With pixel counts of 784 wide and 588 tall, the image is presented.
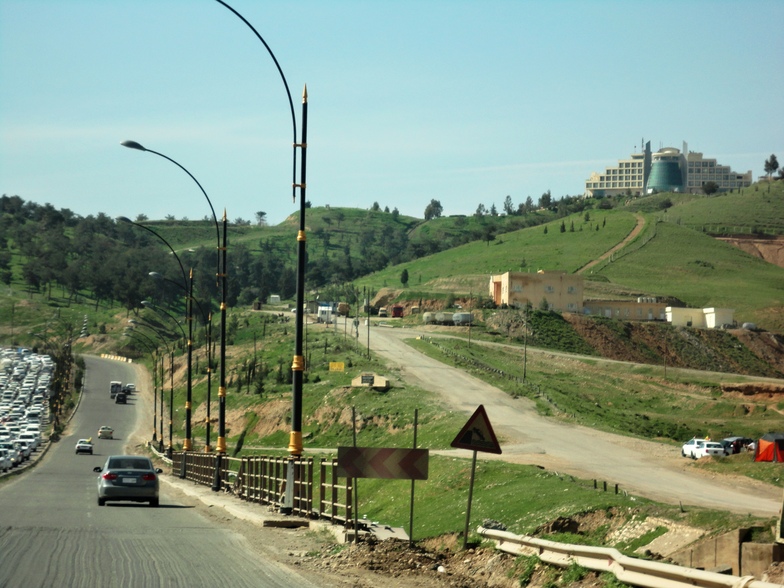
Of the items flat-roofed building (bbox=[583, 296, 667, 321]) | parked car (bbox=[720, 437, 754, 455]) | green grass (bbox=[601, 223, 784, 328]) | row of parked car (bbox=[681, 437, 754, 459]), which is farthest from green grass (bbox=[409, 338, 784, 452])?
green grass (bbox=[601, 223, 784, 328])

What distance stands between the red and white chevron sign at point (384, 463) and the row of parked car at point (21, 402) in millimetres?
47563

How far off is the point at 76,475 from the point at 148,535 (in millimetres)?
38779

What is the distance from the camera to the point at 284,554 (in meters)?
17.8

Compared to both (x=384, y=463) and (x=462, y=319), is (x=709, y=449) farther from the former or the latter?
(x=462, y=319)

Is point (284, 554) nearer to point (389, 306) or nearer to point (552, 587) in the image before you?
point (552, 587)

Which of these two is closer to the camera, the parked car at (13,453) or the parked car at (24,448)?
→ the parked car at (13,453)

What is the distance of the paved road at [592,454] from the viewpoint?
3407 cm

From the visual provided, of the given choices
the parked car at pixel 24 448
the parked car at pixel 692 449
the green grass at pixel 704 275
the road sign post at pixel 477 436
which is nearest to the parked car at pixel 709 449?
the parked car at pixel 692 449

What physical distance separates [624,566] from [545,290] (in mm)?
127649

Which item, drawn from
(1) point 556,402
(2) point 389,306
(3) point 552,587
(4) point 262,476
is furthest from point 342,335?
(3) point 552,587

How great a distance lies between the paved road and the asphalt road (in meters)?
14.2

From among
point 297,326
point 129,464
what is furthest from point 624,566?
point 129,464

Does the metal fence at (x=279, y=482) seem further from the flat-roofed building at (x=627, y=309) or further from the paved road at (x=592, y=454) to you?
the flat-roofed building at (x=627, y=309)

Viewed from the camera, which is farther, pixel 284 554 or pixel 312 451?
pixel 312 451
